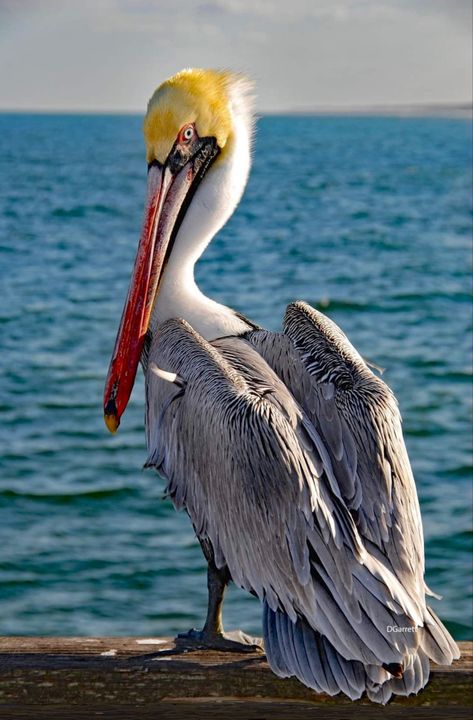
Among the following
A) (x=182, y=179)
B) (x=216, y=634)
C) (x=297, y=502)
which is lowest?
(x=216, y=634)

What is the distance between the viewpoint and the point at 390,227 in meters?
27.1

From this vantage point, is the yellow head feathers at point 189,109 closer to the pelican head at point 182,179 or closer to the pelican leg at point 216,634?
the pelican head at point 182,179

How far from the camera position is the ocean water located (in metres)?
7.03

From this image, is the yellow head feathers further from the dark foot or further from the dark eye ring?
the dark foot

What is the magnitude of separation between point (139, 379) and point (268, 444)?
24.1 ft

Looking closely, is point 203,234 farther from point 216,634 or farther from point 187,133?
point 216,634

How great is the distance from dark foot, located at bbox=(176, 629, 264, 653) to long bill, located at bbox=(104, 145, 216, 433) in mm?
599

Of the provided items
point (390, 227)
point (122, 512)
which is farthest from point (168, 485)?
point (390, 227)

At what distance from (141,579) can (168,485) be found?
4230 millimetres

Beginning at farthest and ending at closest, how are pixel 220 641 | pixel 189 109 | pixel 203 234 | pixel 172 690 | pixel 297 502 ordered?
pixel 203 234
pixel 189 109
pixel 220 641
pixel 297 502
pixel 172 690

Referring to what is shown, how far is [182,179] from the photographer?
338 centimetres

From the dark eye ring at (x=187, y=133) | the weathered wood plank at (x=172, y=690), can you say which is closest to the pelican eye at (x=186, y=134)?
the dark eye ring at (x=187, y=133)

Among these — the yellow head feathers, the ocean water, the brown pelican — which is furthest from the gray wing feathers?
the ocean water

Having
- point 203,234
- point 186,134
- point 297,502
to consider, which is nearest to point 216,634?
point 297,502
